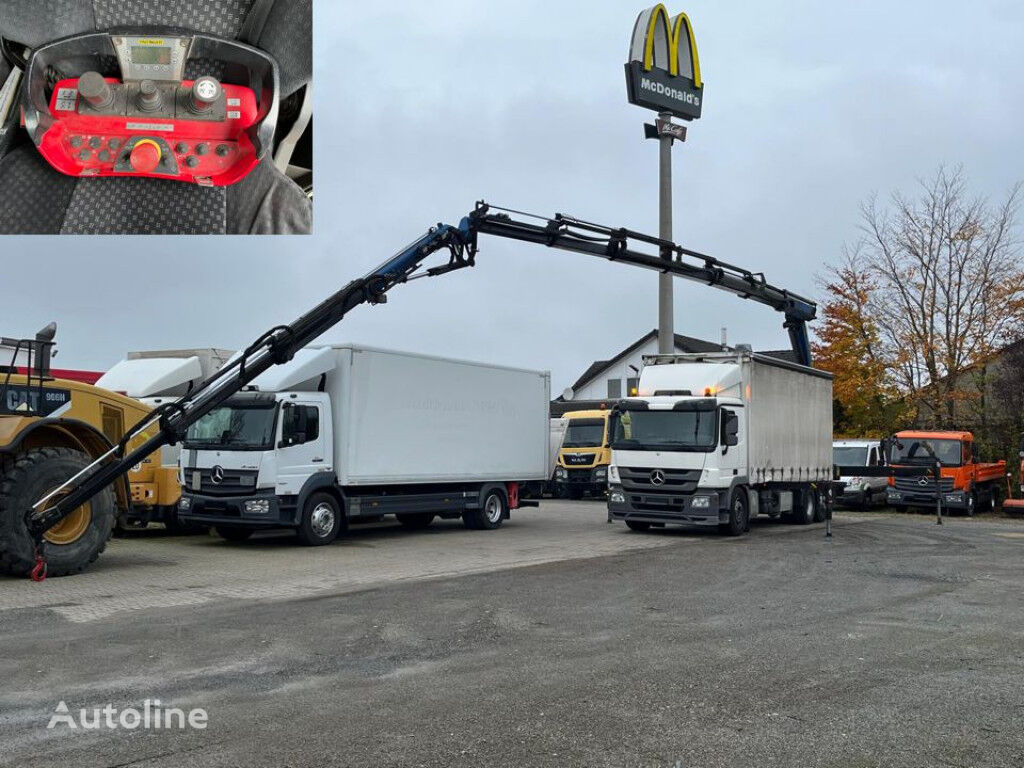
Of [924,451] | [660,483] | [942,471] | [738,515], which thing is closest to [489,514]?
[660,483]

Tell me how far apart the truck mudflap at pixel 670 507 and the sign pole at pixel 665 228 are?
1120 centimetres

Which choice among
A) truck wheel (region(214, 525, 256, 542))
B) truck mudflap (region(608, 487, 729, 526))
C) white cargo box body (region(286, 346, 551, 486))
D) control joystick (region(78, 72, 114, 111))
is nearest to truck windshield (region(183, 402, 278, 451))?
white cargo box body (region(286, 346, 551, 486))

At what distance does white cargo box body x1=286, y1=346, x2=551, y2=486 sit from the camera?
1777 cm

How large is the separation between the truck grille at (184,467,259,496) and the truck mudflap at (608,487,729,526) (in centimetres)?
677

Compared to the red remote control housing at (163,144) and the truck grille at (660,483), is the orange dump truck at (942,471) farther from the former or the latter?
the red remote control housing at (163,144)

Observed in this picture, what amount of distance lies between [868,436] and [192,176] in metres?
31.2

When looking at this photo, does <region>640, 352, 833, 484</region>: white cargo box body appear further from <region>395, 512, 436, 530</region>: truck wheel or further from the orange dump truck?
the orange dump truck

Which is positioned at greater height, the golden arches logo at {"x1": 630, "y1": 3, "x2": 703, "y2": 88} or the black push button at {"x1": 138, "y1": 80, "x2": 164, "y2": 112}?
the golden arches logo at {"x1": 630, "y1": 3, "x2": 703, "y2": 88}

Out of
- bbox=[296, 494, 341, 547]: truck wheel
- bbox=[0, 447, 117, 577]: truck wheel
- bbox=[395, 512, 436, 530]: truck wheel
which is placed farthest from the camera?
bbox=[395, 512, 436, 530]: truck wheel

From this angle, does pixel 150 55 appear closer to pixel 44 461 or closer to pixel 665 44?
pixel 44 461


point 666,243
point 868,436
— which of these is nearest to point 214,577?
point 666,243

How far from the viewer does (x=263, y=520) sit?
1650 centimetres

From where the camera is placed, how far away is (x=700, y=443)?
18.7 metres

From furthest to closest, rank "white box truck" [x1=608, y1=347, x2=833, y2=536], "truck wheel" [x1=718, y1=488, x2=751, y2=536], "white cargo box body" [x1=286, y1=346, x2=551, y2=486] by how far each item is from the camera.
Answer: "truck wheel" [x1=718, y1=488, x2=751, y2=536]
"white box truck" [x1=608, y1=347, x2=833, y2=536]
"white cargo box body" [x1=286, y1=346, x2=551, y2=486]
